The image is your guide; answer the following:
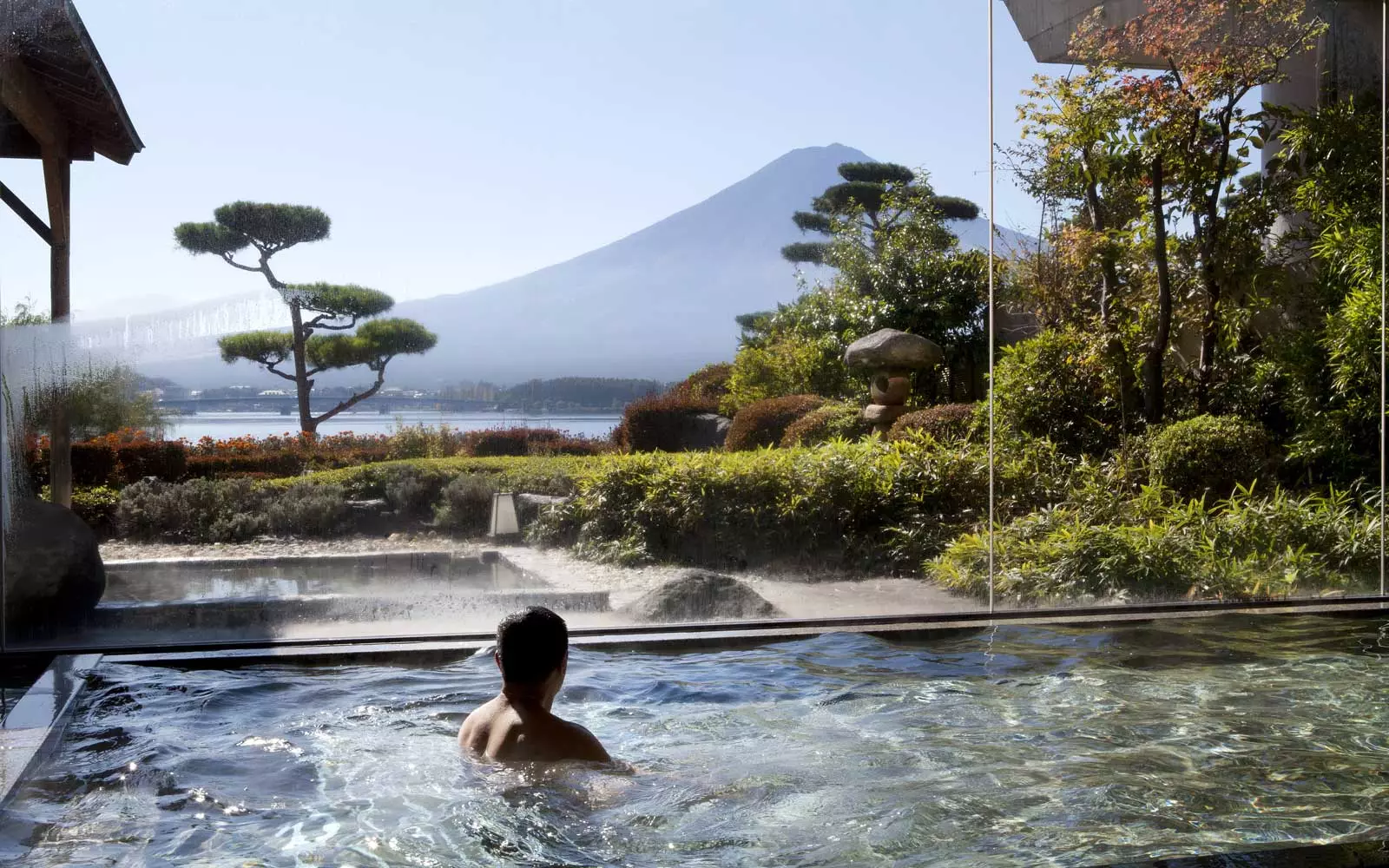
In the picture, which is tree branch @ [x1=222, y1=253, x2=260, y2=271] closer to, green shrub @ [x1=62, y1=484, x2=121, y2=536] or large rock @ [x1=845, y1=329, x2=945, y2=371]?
green shrub @ [x1=62, y1=484, x2=121, y2=536]

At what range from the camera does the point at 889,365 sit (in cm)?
536

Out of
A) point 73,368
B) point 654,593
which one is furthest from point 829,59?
point 73,368

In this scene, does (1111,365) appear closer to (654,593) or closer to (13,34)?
(654,593)

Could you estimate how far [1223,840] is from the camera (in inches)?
94.6

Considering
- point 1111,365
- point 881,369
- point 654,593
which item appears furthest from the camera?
point 1111,365

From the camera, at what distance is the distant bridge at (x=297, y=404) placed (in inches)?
183

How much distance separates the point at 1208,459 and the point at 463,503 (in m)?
3.68

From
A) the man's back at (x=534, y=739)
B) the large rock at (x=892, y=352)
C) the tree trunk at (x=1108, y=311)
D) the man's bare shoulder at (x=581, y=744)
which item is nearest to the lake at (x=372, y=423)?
the large rock at (x=892, y=352)

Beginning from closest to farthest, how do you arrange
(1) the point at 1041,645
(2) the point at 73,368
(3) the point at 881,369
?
(1) the point at 1041,645 < (2) the point at 73,368 < (3) the point at 881,369

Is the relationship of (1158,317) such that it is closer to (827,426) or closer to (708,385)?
(827,426)

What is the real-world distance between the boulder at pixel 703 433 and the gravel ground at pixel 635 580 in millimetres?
582

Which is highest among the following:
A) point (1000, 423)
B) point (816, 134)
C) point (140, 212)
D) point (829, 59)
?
point (829, 59)

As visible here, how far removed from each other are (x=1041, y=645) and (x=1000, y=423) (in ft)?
5.39

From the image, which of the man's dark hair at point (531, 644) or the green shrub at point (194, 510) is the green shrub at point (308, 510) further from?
the man's dark hair at point (531, 644)
